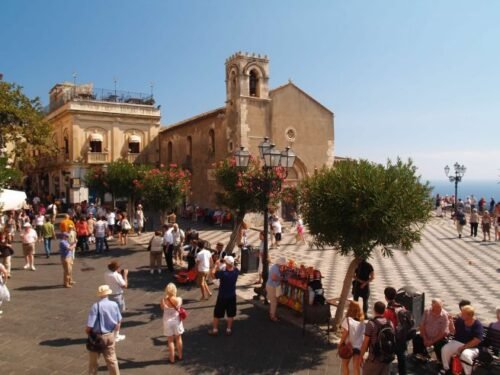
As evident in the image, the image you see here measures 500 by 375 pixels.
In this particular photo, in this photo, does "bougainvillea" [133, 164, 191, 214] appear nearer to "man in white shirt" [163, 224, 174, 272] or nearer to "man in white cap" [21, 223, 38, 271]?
"man in white shirt" [163, 224, 174, 272]

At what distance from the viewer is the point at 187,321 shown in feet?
31.3

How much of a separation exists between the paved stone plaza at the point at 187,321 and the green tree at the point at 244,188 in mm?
2500

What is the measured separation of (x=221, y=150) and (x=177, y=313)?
77.3 ft

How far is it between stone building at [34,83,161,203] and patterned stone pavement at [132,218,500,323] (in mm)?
16082

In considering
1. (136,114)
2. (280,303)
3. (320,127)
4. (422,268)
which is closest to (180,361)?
(280,303)

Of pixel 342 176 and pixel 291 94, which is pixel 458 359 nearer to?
pixel 342 176

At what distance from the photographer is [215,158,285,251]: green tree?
560 inches

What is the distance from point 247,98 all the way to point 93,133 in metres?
15.0

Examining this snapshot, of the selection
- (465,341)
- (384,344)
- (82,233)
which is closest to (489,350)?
(465,341)

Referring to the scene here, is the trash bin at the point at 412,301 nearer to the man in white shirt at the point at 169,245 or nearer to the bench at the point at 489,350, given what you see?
the bench at the point at 489,350

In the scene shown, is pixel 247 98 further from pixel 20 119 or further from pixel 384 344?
pixel 384 344

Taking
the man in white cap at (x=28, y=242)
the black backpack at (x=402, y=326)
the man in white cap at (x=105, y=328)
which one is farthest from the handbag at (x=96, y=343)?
the man in white cap at (x=28, y=242)

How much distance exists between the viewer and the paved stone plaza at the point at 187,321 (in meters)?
7.31

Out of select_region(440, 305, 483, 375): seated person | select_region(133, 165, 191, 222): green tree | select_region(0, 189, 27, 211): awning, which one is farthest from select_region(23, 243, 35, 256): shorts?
select_region(440, 305, 483, 375): seated person
